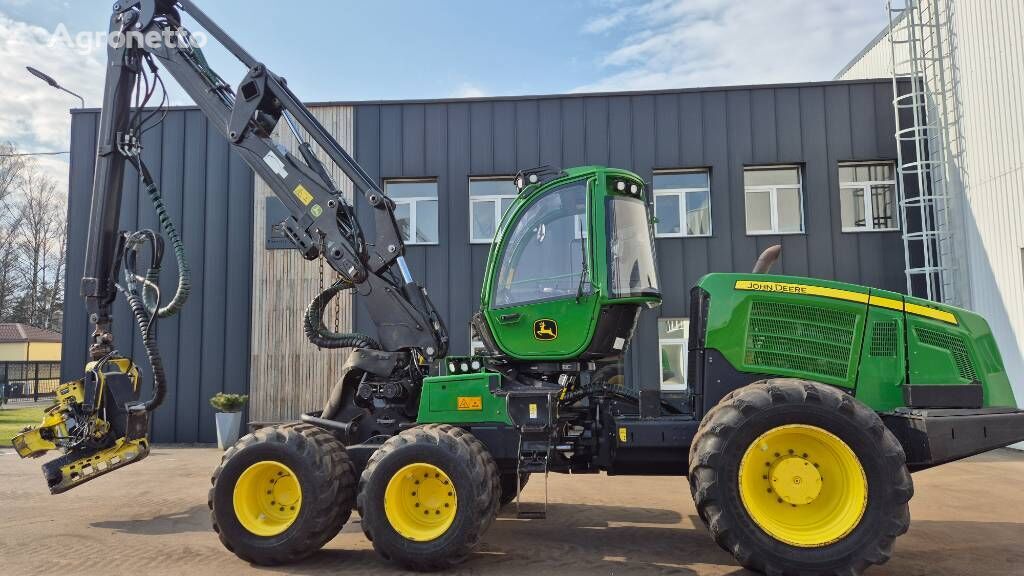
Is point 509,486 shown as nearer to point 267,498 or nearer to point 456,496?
point 456,496

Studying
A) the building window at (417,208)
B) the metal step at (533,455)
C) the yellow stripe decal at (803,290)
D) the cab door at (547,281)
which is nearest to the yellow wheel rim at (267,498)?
the metal step at (533,455)

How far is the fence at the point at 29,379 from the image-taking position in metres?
29.6

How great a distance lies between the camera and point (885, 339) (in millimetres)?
5352

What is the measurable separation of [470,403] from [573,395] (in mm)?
934

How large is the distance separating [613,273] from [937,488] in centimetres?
611

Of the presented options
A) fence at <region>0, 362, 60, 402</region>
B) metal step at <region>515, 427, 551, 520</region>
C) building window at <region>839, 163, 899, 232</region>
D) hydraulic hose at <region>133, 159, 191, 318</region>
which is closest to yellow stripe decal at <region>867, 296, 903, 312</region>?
metal step at <region>515, 427, 551, 520</region>

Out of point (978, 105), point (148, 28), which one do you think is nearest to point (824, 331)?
point (148, 28)

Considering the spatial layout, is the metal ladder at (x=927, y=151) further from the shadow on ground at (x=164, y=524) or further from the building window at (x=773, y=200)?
the shadow on ground at (x=164, y=524)

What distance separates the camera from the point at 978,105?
475 inches

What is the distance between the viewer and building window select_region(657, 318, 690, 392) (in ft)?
43.4

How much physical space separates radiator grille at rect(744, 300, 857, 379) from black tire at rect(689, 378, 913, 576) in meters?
0.41

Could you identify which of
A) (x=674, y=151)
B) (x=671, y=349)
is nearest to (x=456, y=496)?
(x=671, y=349)

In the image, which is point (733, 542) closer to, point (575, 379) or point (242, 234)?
point (575, 379)

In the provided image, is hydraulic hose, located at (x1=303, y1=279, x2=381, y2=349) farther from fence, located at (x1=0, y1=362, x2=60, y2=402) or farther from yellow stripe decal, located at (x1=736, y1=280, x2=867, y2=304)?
fence, located at (x1=0, y1=362, x2=60, y2=402)
